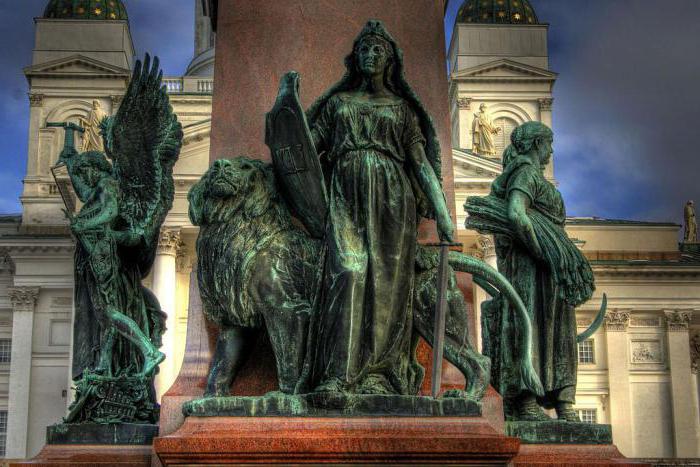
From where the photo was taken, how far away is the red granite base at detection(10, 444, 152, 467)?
27.5 ft

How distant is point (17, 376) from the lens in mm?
55438

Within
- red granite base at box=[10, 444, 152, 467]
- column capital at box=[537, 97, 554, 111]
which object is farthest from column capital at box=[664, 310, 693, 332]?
red granite base at box=[10, 444, 152, 467]

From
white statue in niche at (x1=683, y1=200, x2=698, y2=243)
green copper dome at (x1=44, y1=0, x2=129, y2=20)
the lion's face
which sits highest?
green copper dome at (x1=44, y1=0, x2=129, y2=20)

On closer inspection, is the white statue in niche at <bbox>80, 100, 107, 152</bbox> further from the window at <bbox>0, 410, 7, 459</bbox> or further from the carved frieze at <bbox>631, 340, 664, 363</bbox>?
the carved frieze at <bbox>631, 340, 664, 363</bbox>

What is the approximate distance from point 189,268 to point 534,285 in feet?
144

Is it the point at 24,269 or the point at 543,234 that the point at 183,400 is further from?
the point at 24,269

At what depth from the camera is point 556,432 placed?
8.48m

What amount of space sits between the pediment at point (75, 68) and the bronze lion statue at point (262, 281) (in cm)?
5732

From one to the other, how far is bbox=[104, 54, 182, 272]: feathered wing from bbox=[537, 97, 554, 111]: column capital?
188 feet

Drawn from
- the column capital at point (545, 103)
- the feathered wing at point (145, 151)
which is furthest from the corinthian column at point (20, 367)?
the feathered wing at point (145, 151)

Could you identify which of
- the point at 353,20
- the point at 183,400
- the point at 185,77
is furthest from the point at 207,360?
the point at 185,77

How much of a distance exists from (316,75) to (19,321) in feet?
165

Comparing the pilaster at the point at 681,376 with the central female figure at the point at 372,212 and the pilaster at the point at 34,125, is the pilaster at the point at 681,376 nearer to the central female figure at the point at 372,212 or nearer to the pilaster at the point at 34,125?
the pilaster at the point at 34,125

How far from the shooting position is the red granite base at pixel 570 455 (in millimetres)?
8180
